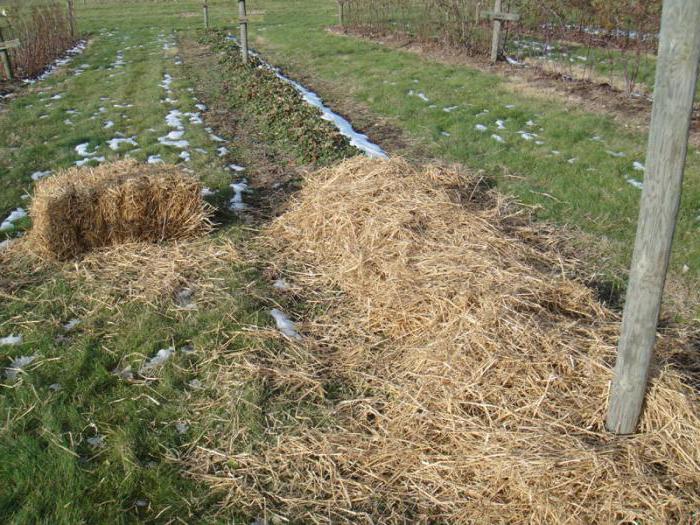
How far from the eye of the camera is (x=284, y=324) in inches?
164

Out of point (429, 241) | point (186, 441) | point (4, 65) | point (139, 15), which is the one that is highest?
point (139, 15)

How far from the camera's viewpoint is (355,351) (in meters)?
3.82

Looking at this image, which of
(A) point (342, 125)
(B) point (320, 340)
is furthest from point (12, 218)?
(A) point (342, 125)

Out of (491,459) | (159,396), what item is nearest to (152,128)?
(159,396)

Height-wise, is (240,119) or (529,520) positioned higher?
(240,119)

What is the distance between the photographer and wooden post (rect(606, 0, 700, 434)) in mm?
2182

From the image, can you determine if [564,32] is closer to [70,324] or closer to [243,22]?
[243,22]

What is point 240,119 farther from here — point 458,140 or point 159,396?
point 159,396

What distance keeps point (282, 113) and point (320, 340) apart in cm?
616

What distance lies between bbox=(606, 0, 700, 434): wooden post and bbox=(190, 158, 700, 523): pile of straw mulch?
26 centimetres

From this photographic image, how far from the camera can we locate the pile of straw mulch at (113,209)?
4.85 meters

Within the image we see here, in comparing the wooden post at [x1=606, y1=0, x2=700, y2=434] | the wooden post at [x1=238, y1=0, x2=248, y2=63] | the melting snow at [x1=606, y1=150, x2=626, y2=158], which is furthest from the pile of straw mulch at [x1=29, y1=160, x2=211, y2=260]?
the wooden post at [x1=238, y1=0, x2=248, y2=63]

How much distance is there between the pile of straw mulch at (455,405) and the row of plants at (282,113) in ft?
10.2

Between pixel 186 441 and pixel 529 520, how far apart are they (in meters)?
1.85
